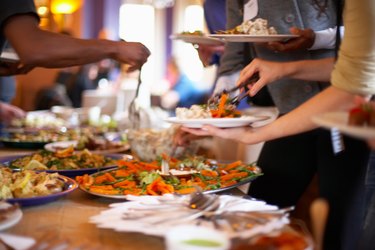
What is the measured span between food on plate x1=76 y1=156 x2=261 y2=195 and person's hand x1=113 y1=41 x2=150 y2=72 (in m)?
0.34

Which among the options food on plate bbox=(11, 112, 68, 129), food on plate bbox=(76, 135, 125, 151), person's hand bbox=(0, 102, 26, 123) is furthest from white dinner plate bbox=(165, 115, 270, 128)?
person's hand bbox=(0, 102, 26, 123)

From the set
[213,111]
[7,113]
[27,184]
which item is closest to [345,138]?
[213,111]

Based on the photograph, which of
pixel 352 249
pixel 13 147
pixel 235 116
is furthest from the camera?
pixel 13 147

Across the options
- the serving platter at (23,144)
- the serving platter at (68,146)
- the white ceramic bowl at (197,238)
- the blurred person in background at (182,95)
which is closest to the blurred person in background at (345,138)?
the white ceramic bowl at (197,238)

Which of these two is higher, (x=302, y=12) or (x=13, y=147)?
(x=302, y=12)

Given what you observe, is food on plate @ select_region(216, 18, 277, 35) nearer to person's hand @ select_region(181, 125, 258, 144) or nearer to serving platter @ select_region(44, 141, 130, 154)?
person's hand @ select_region(181, 125, 258, 144)

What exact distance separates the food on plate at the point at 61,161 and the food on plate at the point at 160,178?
8.1 inches

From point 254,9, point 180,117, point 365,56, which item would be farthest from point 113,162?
point 365,56

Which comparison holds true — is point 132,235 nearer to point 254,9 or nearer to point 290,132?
point 290,132

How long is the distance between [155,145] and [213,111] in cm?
53

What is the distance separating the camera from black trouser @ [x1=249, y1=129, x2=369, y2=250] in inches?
74.4

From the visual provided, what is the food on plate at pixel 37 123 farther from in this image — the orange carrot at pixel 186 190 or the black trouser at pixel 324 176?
the orange carrot at pixel 186 190

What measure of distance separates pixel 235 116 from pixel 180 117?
17 cm

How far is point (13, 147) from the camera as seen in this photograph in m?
2.74
